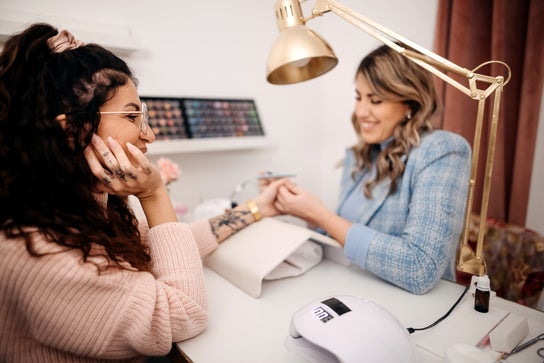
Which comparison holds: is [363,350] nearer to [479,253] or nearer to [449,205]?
[479,253]

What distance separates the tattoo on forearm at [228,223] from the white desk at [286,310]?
0.13m

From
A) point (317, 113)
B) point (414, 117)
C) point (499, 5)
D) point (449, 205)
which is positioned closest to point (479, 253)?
point (449, 205)

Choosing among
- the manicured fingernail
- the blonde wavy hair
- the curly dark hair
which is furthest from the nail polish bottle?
the manicured fingernail

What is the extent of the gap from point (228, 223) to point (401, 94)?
28.6 inches

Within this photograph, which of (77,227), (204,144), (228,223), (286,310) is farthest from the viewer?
(204,144)

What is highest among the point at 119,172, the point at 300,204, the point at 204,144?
the point at 119,172

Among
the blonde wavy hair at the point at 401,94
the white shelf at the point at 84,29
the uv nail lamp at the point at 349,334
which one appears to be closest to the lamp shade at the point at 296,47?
the blonde wavy hair at the point at 401,94

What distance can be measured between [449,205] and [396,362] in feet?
1.61

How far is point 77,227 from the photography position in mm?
597

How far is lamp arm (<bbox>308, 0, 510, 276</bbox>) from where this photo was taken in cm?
59

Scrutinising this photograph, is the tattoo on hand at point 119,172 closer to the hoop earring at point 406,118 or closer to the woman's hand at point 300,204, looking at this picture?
the woman's hand at point 300,204

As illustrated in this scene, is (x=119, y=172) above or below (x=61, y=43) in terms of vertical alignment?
below

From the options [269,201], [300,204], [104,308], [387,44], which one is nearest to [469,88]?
[387,44]

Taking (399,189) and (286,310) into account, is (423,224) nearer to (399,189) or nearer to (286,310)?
(399,189)
